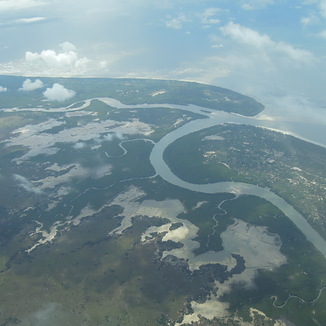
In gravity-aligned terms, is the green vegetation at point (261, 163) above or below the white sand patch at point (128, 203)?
above

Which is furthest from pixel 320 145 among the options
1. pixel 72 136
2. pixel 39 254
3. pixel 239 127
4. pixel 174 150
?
pixel 39 254

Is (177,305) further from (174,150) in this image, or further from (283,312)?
(174,150)

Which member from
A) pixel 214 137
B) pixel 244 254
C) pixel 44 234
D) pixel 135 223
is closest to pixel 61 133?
pixel 214 137

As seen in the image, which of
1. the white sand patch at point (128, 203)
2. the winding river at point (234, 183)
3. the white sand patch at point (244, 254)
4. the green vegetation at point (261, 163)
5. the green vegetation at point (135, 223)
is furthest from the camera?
the green vegetation at point (261, 163)

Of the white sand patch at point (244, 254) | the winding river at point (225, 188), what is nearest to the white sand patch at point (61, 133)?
the winding river at point (225, 188)

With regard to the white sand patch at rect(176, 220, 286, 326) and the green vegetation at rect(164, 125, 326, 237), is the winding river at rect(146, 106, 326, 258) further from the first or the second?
the white sand patch at rect(176, 220, 286, 326)

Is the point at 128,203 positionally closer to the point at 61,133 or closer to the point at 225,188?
the point at 225,188

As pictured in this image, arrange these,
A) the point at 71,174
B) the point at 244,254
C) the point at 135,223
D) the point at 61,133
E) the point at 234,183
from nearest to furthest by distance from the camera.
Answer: the point at 244,254 → the point at 135,223 → the point at 234,183 → the point at 71,174 → the point at 61,133

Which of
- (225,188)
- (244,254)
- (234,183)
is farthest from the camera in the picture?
(234,183)

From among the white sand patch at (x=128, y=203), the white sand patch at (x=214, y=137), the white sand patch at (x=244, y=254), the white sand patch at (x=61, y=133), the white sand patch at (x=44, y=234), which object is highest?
the white sand patch at (x=244, y=254)

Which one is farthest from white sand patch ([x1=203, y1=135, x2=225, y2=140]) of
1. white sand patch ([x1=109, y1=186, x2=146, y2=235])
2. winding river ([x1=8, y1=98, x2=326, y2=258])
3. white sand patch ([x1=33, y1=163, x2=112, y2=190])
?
white sand patch ([x1=109, y1=186, x2=146, y2=235])

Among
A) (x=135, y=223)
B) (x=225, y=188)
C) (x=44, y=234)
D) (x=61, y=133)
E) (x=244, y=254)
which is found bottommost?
(x=61, y=133)

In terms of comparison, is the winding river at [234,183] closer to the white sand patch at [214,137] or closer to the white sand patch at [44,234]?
the white sand patch at [214,137]
